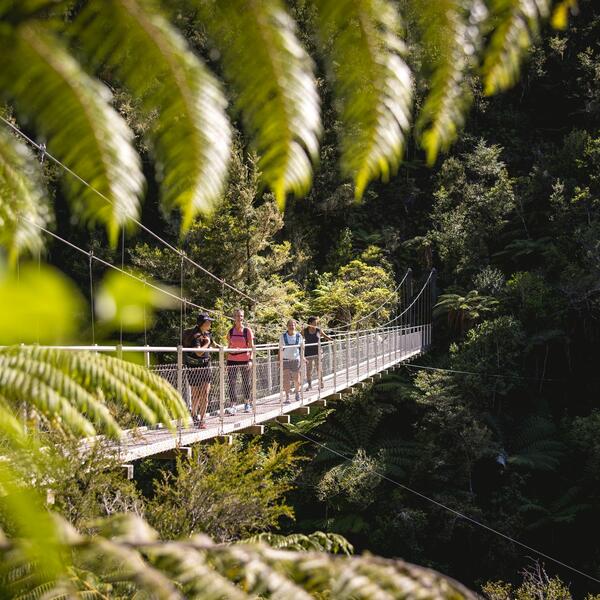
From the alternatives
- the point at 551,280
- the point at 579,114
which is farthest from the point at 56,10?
the point at 579,114

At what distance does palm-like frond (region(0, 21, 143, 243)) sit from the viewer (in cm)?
59

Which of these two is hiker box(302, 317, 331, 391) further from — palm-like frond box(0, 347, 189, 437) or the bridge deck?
palm-like frond box(0, 347, 189, 437)

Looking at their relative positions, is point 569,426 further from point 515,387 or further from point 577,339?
point 577,339

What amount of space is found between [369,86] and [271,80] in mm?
106

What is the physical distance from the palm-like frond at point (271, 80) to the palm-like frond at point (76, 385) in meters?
0.38

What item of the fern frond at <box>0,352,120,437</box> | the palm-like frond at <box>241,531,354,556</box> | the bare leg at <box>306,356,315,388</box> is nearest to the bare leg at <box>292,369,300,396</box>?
the bare leg at <box>306,356,315,388</box>

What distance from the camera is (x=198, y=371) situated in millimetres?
4977

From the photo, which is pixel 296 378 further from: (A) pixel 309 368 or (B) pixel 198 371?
(B) pixel 198 371

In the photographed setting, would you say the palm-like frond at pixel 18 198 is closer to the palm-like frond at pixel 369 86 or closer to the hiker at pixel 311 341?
the palm-like frond at pixel 369 86

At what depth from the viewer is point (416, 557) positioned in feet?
44.2

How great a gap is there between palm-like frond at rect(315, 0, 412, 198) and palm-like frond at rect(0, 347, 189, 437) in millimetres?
416

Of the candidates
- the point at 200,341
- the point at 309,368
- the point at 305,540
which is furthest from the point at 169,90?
the point at 309,368

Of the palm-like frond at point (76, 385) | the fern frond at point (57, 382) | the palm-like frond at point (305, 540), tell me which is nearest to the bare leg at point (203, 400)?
the palm-like frond at point (305, 540)

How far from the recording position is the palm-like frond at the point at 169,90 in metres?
0.61
